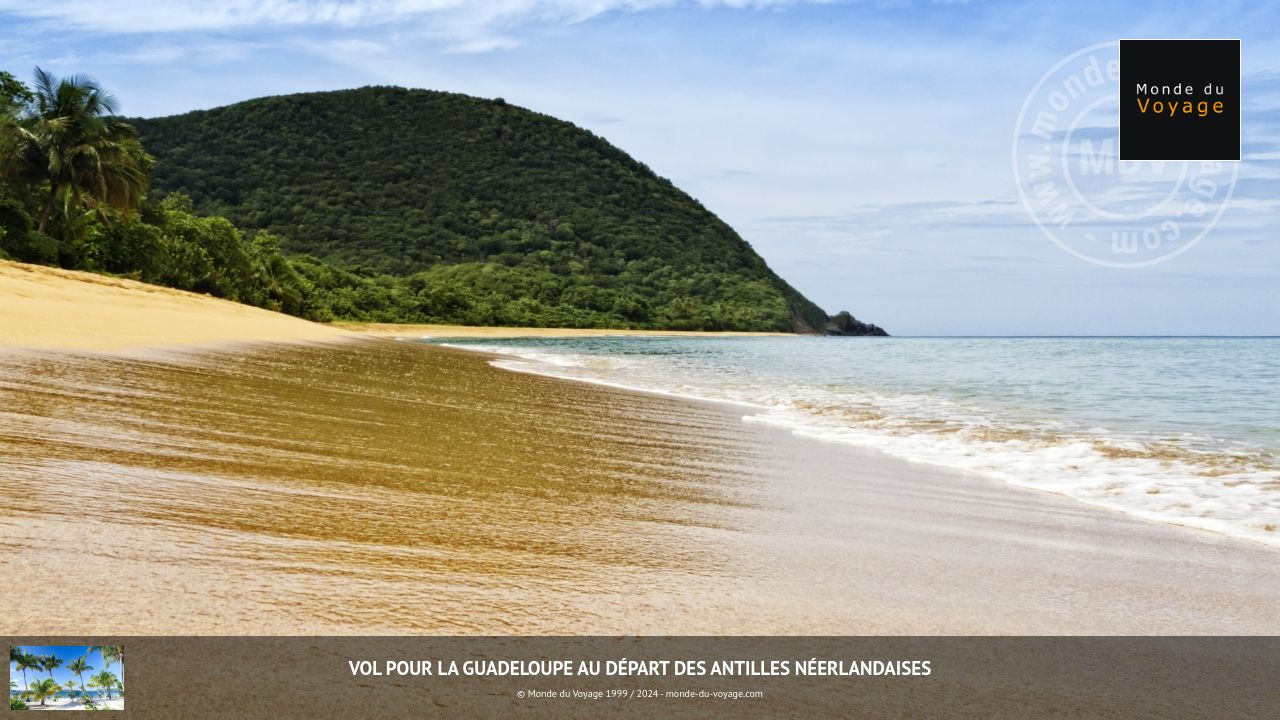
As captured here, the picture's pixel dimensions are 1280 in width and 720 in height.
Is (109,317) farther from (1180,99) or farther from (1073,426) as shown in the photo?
(1180,99)

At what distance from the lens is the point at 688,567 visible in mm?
2646

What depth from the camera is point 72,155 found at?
22.7 metres

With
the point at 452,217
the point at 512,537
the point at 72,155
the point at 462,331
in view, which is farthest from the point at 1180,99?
the point at 452,217

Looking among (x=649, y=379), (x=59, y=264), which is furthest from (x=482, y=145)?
(x=649, y=379)
